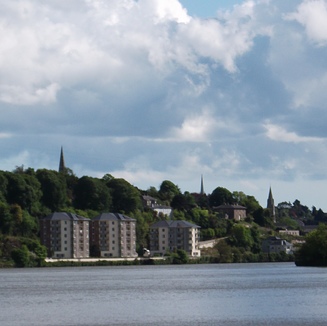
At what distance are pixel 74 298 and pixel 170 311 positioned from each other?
55.0ft

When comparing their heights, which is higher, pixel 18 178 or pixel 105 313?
pixel 18 178

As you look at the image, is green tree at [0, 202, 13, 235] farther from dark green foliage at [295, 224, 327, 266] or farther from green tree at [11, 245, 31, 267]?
dark green foliage at [295, 224, 327, 266]

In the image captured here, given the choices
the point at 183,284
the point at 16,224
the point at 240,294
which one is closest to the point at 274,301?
the point at 240,294

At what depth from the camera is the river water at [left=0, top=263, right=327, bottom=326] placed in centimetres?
6700

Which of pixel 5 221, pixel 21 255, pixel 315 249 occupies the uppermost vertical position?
pixel 5 221

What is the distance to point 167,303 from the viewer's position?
8038cm

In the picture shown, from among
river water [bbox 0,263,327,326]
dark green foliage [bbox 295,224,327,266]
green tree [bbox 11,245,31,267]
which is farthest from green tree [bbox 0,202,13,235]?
river water [bbox 0,263,327,326]

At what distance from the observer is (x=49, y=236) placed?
197125 mm

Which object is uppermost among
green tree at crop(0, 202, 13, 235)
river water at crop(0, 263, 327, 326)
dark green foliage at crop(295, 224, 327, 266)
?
green tree at crop(0, 202, 13, 235)

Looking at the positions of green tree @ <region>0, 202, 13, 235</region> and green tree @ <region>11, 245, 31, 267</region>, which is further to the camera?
green tree @ <region>0, 202, 13, 235</region>

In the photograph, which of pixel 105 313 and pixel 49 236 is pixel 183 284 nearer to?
pixel 105 313

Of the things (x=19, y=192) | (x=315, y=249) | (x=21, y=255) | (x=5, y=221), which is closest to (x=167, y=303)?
(x=315, y=249)

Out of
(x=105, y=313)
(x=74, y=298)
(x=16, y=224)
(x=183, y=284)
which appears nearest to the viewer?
(x=105, y=313)

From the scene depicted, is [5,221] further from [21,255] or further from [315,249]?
[315,249]
